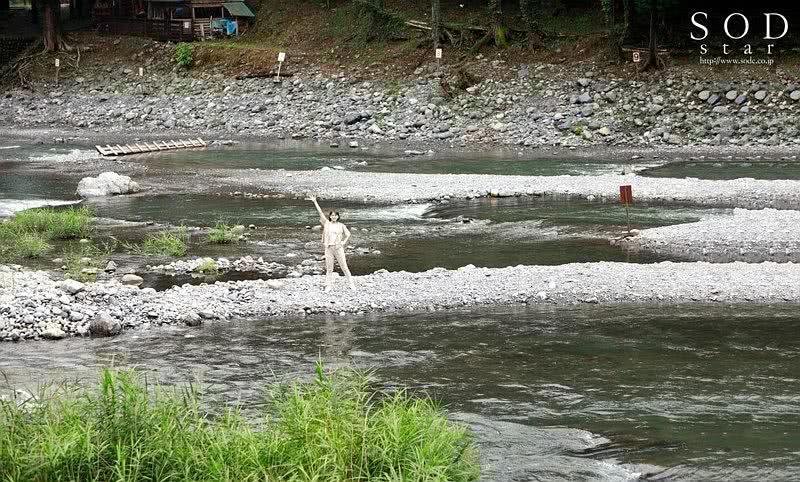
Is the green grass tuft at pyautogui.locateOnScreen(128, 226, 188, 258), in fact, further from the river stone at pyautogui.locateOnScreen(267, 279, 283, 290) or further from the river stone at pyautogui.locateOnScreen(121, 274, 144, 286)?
the river stone at pyautogui.locateOnScreen(267, 279, 283, 290)

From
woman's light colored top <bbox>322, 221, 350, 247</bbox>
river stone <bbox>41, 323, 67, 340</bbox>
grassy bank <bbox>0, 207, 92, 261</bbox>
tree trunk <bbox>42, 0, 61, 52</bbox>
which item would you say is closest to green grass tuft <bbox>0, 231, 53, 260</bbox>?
grassy bank <bbox>0, 207, 92, 261</bbox>

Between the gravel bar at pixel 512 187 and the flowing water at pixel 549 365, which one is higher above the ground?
the gravel bar at pixel 512 187

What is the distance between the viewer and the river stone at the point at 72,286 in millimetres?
21359

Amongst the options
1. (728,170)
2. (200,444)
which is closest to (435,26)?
(728,170)

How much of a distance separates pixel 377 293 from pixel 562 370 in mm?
5816

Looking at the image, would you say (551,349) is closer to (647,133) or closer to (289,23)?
(647,133)

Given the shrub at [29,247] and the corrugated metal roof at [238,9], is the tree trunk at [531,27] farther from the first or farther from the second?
the shrub at [29,247]

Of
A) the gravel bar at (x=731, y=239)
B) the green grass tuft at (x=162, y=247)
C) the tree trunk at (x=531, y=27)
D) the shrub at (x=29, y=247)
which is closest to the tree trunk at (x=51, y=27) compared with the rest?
the tree trunk at (x=531, y=27)

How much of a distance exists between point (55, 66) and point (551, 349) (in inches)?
2203

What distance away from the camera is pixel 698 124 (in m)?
47.8

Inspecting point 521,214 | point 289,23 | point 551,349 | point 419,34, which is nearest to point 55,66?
point 289,23

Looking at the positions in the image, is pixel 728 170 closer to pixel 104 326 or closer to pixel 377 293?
pixel 377 293

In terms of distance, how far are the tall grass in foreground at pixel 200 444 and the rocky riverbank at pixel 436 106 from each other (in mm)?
37160

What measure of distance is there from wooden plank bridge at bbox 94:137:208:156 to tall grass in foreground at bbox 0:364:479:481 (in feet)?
124
